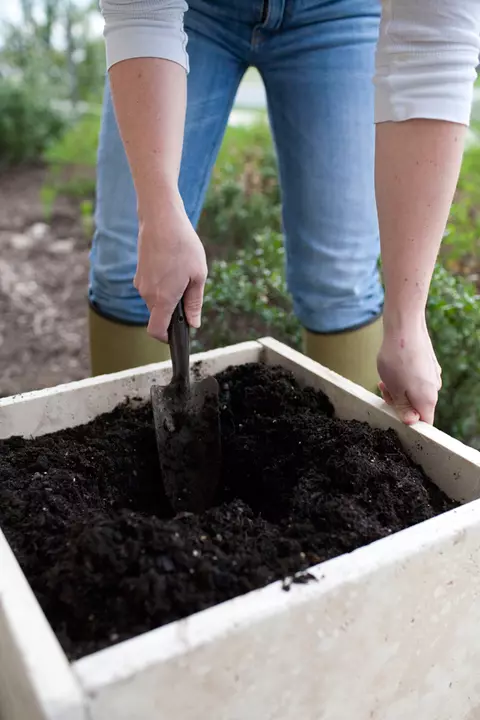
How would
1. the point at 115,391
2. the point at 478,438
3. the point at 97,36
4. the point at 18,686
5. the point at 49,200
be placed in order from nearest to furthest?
the point at 18,686
the point at 115,391
the point at 478,438
the point at 49,200
the point at 97,36

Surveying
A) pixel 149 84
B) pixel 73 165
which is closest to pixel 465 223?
pixel 149 84

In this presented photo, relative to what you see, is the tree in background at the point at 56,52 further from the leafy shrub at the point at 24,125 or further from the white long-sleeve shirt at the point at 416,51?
the white long-sleeve shirt at the point at 416,51

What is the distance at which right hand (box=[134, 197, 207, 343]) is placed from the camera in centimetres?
99

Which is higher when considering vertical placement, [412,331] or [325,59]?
[325,59]

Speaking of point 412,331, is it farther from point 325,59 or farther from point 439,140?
point 325,59

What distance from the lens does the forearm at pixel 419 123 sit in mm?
1037

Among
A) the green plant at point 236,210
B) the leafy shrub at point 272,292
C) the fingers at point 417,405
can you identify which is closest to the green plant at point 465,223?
the leafy shrub at point 272,292

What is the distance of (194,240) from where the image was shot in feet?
3.31

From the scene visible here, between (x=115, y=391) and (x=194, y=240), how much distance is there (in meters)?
0.36

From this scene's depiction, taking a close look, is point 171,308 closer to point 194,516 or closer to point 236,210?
point 194,516

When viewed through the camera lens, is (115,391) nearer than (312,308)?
Yes

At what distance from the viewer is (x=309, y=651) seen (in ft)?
2.36

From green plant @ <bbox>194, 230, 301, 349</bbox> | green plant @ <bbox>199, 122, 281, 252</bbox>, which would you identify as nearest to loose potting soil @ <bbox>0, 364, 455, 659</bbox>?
green plant @ <bbox>194, 230, 301, 349</bbox>

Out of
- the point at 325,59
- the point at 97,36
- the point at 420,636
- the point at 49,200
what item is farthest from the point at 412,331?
the point at 97,36
